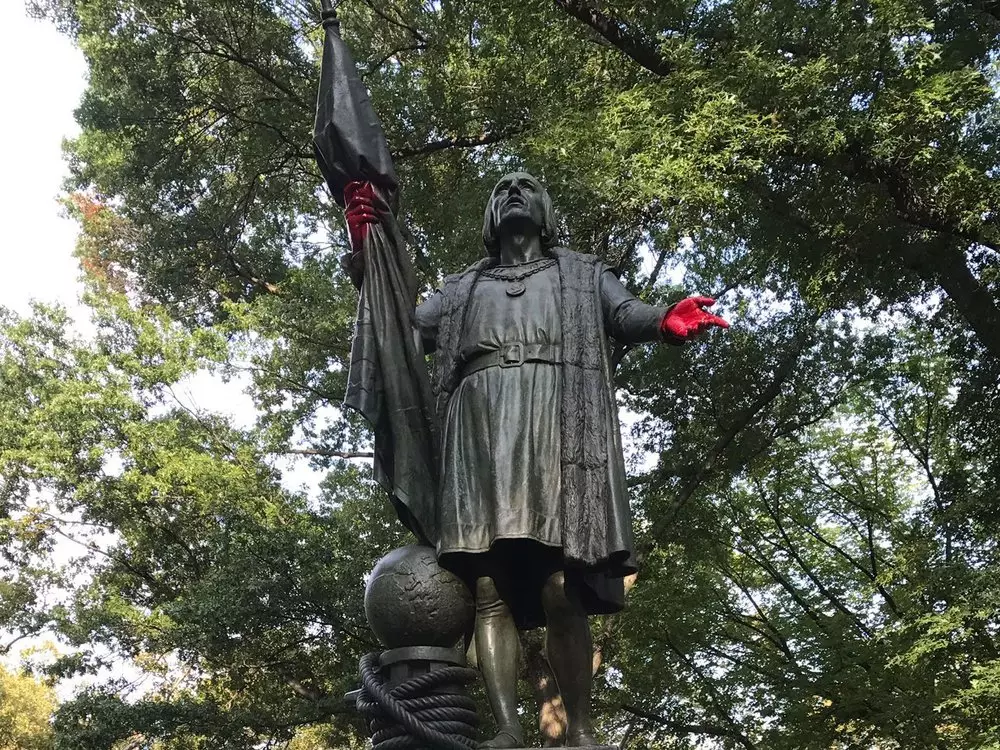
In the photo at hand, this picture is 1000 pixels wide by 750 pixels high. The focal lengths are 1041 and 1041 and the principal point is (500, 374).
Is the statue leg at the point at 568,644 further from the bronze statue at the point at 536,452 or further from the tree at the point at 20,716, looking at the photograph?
the tree at the point at 20,716

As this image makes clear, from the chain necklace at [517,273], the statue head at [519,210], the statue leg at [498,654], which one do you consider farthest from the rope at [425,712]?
the statue head at [519,210]

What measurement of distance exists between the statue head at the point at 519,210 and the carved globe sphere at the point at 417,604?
147cm

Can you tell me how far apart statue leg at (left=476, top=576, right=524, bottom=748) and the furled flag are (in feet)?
0.96

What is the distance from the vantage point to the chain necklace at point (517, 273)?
402cm

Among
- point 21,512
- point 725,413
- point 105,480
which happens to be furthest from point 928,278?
point 21,512

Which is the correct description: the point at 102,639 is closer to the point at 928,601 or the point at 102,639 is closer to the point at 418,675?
the point at 928,601

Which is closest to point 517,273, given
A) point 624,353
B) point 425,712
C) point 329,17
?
point 329,17

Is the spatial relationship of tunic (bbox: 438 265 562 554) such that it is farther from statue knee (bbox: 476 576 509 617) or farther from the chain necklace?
statue knee (bbox: 476 576 509 617)

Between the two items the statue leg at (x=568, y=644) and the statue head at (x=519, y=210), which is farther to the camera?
the statue head at (x=519, y=210)

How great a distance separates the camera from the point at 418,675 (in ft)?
10.8

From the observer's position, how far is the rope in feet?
10.5

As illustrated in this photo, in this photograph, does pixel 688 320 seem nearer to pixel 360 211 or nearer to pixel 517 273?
pixel 517 273

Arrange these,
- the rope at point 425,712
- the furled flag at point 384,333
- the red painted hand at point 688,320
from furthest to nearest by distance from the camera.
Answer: the furled flag at point 384,333 < the red painted hand at point 688,320 < the rope at point 425,712

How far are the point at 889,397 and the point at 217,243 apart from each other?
395 inches
